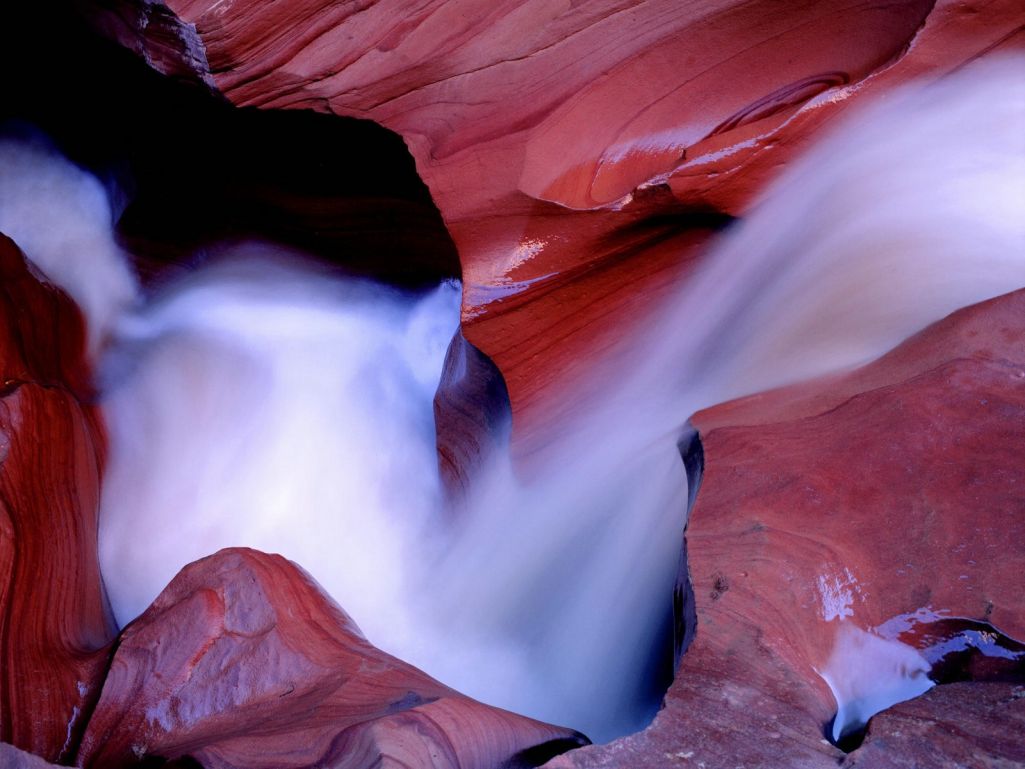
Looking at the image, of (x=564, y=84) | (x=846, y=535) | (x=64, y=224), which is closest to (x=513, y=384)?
(x=564, y=84)

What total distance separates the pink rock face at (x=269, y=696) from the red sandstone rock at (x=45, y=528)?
14cm

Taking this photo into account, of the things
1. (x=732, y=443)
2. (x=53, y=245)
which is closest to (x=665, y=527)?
(x=732, y=443)

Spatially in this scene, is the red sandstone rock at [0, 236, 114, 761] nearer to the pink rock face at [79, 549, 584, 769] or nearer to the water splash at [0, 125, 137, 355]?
the pink rock face at [79, 549, 584, 769]

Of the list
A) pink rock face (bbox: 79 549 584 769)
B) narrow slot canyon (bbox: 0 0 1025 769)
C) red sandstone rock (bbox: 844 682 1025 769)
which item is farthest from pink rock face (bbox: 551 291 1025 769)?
pink rock face (bbox: 79 549 584 769)

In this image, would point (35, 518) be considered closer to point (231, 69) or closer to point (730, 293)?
point (231, 69)

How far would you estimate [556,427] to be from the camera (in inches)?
119

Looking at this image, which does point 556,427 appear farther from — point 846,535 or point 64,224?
point 64,224

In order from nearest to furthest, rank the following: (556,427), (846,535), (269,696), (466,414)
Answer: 1. (846,535)
2. (269,696)
3. (556,427)
4. (466,414)

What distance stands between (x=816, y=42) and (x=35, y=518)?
8.68ft

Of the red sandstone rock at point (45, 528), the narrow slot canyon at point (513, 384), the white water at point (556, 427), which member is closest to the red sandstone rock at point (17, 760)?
the narrow slot canyon at point (513, 384)

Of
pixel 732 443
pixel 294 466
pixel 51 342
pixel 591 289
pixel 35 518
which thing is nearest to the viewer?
pixel 732 443

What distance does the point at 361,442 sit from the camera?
3.62 metres

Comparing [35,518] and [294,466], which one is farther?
[294,466]

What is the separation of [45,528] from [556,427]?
1.58 m
